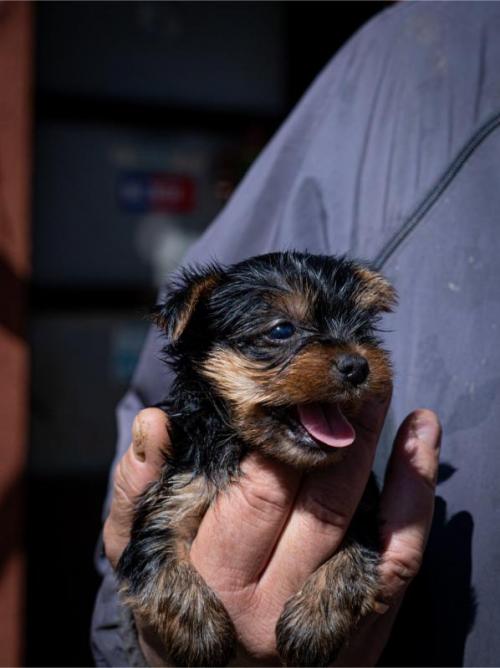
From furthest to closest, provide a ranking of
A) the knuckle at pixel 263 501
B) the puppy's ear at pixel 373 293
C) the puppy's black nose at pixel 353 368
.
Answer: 1. the puppy's ear at pixel 373 293
2. the knuckle at pixel 263 501
3. the puppy's black nose at pixel 353 368

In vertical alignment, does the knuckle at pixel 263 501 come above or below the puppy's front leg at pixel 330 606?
above

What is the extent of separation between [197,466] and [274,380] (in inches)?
14.8

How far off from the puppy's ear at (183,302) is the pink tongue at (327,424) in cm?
40

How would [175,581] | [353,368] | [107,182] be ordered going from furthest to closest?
[107,182] < [175,581] < [353,368]

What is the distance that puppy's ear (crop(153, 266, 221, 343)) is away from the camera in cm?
211

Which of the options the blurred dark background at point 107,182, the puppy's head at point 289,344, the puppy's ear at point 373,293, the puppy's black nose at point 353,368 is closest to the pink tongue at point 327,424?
the puppy's head at point 289,344

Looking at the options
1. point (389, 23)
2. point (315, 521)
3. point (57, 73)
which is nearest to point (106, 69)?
Result: point (57, 73)

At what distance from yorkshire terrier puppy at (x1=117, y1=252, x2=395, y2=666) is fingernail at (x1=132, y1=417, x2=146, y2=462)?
9 centimetres

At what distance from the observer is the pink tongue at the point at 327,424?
6.50ft

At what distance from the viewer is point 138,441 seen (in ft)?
7.07

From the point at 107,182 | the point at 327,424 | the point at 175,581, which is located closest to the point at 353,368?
the point at 327,424

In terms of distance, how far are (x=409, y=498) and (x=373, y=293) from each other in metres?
0.58

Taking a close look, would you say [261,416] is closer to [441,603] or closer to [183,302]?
[183,302]

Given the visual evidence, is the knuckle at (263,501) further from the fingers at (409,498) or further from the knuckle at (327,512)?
the fingers at (409,498)
